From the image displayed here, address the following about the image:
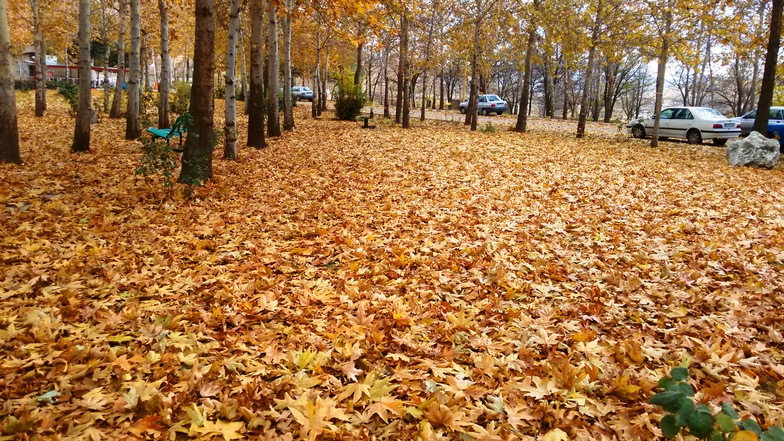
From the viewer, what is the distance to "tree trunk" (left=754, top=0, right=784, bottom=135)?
39.8 ft

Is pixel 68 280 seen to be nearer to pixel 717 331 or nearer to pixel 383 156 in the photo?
pixel 717 331

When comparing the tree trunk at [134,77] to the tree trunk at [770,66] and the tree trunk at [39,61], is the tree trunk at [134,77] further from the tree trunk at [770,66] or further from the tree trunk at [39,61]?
the tree trunk at [770,66]

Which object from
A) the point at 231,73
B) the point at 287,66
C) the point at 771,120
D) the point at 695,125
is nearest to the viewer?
the point at 231,73

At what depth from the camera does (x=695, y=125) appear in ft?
53.0

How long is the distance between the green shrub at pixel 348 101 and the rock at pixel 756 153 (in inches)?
553

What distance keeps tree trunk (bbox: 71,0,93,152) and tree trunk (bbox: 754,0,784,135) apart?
667 inches

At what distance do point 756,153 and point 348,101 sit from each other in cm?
1471

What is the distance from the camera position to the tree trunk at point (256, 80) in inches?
395

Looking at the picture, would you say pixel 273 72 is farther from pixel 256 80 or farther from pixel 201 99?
pixel 201 99

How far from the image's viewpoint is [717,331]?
10.8 ft

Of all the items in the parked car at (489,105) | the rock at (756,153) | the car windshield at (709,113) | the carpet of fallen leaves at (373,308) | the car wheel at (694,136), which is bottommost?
the carpet of fallen leaves at (373,308)

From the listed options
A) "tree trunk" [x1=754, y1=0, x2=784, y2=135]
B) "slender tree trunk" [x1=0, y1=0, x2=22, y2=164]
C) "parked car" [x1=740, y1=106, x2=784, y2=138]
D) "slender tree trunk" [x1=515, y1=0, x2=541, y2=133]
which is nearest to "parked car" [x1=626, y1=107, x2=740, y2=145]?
"parked car" [x1=740, y1=106, x2=784, y2=138]

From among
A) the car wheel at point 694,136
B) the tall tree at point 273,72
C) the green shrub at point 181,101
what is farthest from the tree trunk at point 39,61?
the car wheel at point 694,136

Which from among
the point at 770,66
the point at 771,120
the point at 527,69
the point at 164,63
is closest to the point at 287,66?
the point at 164,63
